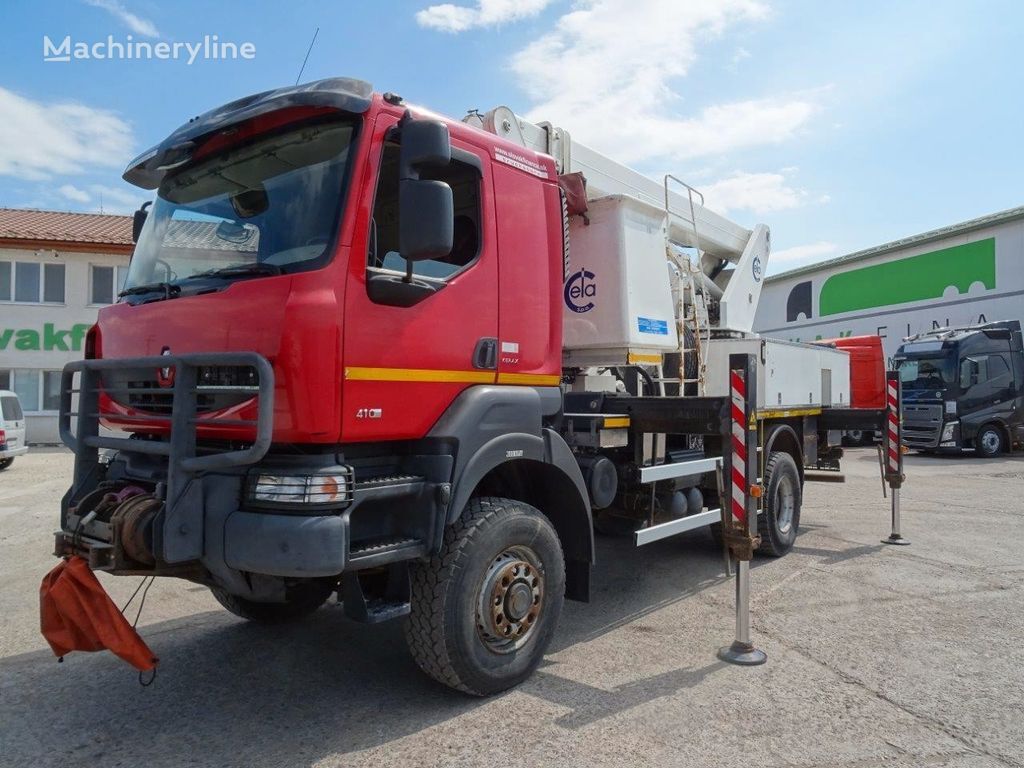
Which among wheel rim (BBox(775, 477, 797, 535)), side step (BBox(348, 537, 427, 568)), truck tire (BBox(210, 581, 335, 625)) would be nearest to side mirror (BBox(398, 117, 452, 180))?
side step (BBox(348, 537, 427, 568))

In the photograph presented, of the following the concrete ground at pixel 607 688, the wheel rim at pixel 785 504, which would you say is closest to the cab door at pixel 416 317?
the concrete ground at pixel 607 688

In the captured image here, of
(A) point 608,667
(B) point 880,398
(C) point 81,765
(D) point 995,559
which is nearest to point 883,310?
(B) point 880,398

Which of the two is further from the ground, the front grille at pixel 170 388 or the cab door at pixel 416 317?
the cab door at pixel 416 317

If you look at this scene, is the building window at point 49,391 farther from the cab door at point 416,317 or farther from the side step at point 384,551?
the side step at point 384,551

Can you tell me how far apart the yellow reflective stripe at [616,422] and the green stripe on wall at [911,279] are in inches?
910

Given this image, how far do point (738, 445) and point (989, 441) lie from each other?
18.0 m

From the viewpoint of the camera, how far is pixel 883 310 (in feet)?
Result: 88.8

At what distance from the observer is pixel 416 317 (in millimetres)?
3559

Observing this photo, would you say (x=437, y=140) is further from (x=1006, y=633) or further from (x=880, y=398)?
(x=880, y=398)

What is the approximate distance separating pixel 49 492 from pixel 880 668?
12.4m

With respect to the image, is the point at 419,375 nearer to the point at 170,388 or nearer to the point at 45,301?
the point at 170,388

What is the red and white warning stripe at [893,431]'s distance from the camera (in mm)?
7953

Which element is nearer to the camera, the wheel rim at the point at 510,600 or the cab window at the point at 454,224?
the cab window at the point at 454,224

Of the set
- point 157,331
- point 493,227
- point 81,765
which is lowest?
point 81,765
